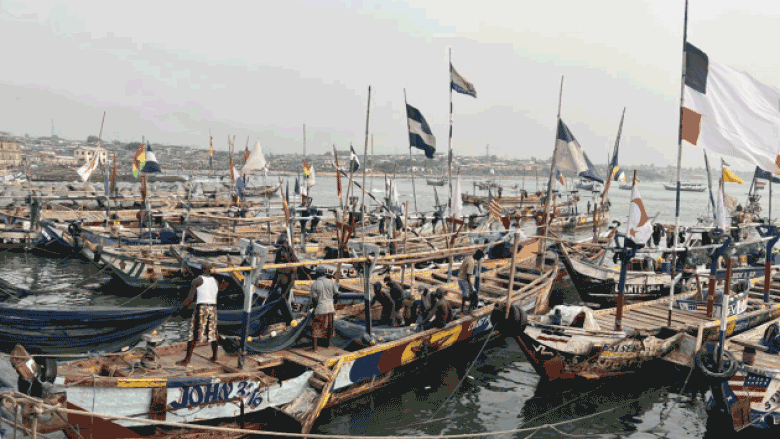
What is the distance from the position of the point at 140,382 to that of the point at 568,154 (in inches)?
565

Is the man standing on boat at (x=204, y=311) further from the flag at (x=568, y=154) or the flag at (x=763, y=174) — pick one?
the flag at (x=763, y=174)

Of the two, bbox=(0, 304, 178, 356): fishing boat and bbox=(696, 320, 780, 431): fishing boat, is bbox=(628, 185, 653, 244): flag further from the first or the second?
bbox=(0, 304, 178, 356): fishing boat

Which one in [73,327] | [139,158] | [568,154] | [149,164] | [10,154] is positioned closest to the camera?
[73,327]

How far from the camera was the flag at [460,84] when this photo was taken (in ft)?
72.5

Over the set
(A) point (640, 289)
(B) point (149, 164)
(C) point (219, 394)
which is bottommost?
(A) point (640, 289)

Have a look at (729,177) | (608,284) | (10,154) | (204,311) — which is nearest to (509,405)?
(204,311)

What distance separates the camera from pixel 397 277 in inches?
742

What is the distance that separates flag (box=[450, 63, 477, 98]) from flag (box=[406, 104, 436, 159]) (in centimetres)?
203

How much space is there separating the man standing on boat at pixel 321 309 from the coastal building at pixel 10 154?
99.4 m

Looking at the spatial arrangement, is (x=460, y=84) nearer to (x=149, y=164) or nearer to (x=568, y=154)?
(x=568, y=154)

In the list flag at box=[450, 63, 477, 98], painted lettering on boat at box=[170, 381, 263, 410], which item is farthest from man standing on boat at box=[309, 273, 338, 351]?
flag at box=[450, 63, 477, 98]

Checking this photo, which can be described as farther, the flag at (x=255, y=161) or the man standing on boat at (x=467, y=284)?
the flag at (x=255, y=161)

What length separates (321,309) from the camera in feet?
37.0

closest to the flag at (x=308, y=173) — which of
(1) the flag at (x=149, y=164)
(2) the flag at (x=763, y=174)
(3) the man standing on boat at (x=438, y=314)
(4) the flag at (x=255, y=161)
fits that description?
(4) the flag at (x=255, y=161)
